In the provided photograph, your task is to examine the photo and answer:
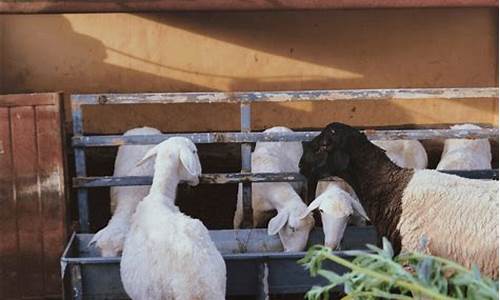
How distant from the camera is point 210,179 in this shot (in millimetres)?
6043

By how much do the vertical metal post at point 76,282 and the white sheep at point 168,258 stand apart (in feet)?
1.48

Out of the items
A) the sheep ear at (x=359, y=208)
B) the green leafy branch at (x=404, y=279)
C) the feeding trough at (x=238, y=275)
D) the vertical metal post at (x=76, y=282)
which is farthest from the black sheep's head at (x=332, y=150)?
the green leafy branch at (x=404, y=279)

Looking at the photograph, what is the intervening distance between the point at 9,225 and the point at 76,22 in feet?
10.3

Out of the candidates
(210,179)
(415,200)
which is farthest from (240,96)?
(415,200)

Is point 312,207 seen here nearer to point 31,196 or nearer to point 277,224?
point 277,224

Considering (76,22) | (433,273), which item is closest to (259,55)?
(76,22)

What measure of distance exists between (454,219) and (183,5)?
10.5ft

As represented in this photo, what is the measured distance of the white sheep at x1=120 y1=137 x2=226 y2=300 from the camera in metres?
4.27

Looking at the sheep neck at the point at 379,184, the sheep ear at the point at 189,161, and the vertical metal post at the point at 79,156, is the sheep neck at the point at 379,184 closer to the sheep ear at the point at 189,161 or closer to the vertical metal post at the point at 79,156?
the sheep ear at the point at 189,161

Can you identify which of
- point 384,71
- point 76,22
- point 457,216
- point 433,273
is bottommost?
point 457,216

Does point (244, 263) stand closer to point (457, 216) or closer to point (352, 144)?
point (352, 144)

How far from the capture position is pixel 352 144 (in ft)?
17.7

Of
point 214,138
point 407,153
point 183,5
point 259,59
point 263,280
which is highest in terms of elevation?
point 183,5

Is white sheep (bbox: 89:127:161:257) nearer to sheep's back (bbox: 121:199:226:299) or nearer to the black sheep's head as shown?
sheep's back (bbox: 121:199:226:299)
